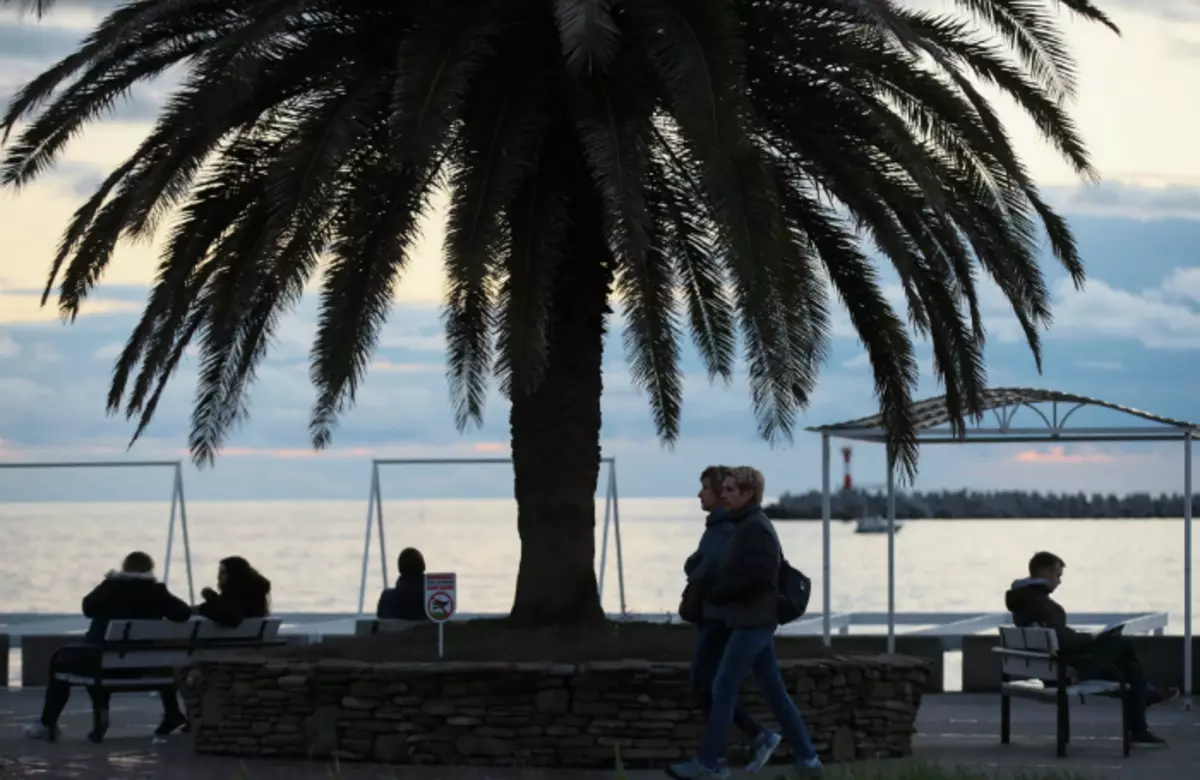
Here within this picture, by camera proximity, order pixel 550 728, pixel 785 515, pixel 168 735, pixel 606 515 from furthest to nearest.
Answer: pixel 785 515
pixel 606 515
pixel 168 735
pixel 550 728

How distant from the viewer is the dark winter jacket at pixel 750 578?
1147cm

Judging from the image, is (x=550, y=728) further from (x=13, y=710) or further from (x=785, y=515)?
(x=785, y=515)

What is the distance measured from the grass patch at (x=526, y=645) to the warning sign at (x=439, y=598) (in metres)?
0.33

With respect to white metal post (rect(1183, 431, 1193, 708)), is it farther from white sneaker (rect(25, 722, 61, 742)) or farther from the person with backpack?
white sneaker (rect(25, 722, 61, 742))

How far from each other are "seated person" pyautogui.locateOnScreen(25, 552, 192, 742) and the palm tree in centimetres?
105

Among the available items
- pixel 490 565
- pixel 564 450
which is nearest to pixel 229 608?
pixel 564 450

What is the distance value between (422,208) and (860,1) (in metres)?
3.23

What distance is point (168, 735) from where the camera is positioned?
1452cm

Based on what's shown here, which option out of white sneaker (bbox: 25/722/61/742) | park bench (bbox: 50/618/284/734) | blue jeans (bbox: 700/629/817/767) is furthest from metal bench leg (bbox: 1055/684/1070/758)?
white sneaker (bbox: 25/722/61/742)

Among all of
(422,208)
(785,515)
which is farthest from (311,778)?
(785,515)

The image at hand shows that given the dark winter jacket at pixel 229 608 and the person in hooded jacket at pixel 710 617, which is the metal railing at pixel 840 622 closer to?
the dark winter jacket at pixel 229 608

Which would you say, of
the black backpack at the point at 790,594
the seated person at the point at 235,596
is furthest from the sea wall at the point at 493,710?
the seated person at the point at 235,596

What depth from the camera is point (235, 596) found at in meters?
15.0

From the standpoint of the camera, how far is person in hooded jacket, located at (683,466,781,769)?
38.7 feet
